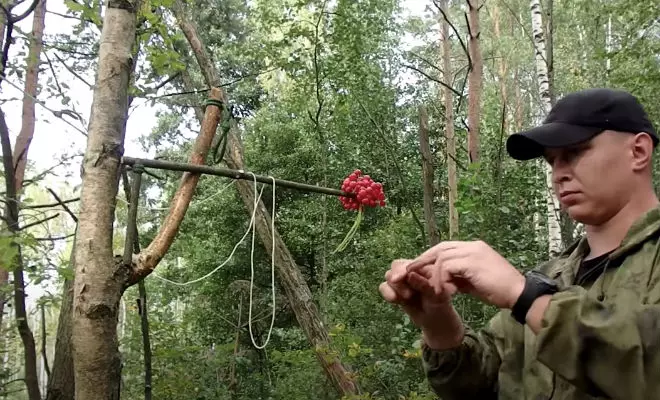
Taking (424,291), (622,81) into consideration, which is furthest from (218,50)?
(424,291)

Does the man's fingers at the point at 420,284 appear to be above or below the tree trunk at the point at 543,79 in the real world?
below

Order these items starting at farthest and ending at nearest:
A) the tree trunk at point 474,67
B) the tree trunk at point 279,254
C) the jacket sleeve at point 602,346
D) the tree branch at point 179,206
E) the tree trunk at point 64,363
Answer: the tree trunk at point 279,254 → the tree trunk at point 474,67 → the tree trunk at point 64,363 → the tree branch at point 179,206 → the jacket sleeve at point 602,346

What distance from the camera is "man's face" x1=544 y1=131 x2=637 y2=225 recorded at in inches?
47.8

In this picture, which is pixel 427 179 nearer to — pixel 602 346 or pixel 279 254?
pixel 279 254

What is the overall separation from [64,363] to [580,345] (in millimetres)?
4645

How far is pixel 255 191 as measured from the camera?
2.37 m

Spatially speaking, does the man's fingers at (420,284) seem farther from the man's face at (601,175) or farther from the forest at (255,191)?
the forest at (255,191)

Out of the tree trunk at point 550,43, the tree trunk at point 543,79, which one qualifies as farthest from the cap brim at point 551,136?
the tree trunk at point 543,79

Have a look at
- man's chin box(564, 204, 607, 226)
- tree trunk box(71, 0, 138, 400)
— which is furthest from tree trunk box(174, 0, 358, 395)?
man's chin box(564, 204, 607, 226)

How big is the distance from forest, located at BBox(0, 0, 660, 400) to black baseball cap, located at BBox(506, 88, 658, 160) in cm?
111

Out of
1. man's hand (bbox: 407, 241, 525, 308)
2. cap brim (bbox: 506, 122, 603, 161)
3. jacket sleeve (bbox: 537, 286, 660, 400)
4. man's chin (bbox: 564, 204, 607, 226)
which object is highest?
cap brim (bbox: 506, 122, 603, 161)

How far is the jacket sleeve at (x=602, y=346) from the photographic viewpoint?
0.92m

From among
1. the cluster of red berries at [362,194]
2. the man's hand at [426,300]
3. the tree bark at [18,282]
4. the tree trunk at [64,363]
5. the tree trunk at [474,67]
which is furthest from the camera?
the tree trunk at [474,67]

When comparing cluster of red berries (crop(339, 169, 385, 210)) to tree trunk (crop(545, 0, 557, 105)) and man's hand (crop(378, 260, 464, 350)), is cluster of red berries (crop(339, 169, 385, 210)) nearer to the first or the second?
man's hand (crop(378, 260, 464, 350))
